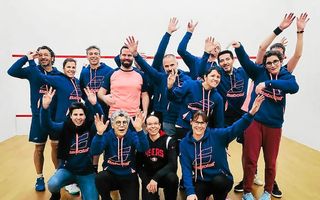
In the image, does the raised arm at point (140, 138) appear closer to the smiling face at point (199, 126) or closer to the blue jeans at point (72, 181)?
the smiling face at point (199, 126)

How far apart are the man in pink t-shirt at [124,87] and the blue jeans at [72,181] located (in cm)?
73

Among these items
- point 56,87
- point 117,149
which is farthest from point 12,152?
point 117,149

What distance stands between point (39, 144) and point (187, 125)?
1628mm

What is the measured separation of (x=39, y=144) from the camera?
3342 millimetres

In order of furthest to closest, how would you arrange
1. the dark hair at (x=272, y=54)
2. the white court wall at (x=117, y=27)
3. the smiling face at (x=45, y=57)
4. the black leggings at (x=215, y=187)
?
the white court wall at (x=117, y=27), the smiling face at (x=45, y=57), the dark hair at (x=272, y=54), the black leggings at (x=215, y=187)

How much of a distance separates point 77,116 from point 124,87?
24.6 inches

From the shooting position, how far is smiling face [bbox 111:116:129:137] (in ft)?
8.79

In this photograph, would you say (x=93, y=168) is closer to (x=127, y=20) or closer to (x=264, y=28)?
(x=127, y=20)

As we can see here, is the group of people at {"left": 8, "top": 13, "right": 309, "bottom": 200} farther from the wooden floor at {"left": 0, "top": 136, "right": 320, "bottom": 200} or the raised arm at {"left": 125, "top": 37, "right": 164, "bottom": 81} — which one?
the wooden floor at {"left": 0, "top": 136, "right": 320, "bottom": 200}

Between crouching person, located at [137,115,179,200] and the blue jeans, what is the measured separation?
0.45 m

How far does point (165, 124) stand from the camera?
11.2ft

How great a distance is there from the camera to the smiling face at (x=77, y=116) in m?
2.81

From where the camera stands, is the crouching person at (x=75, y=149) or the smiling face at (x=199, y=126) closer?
the smiling face at (x=199, y=126)

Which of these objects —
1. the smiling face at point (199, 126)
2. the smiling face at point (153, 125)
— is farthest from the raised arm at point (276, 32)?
the smiling face at point (153, 125)
